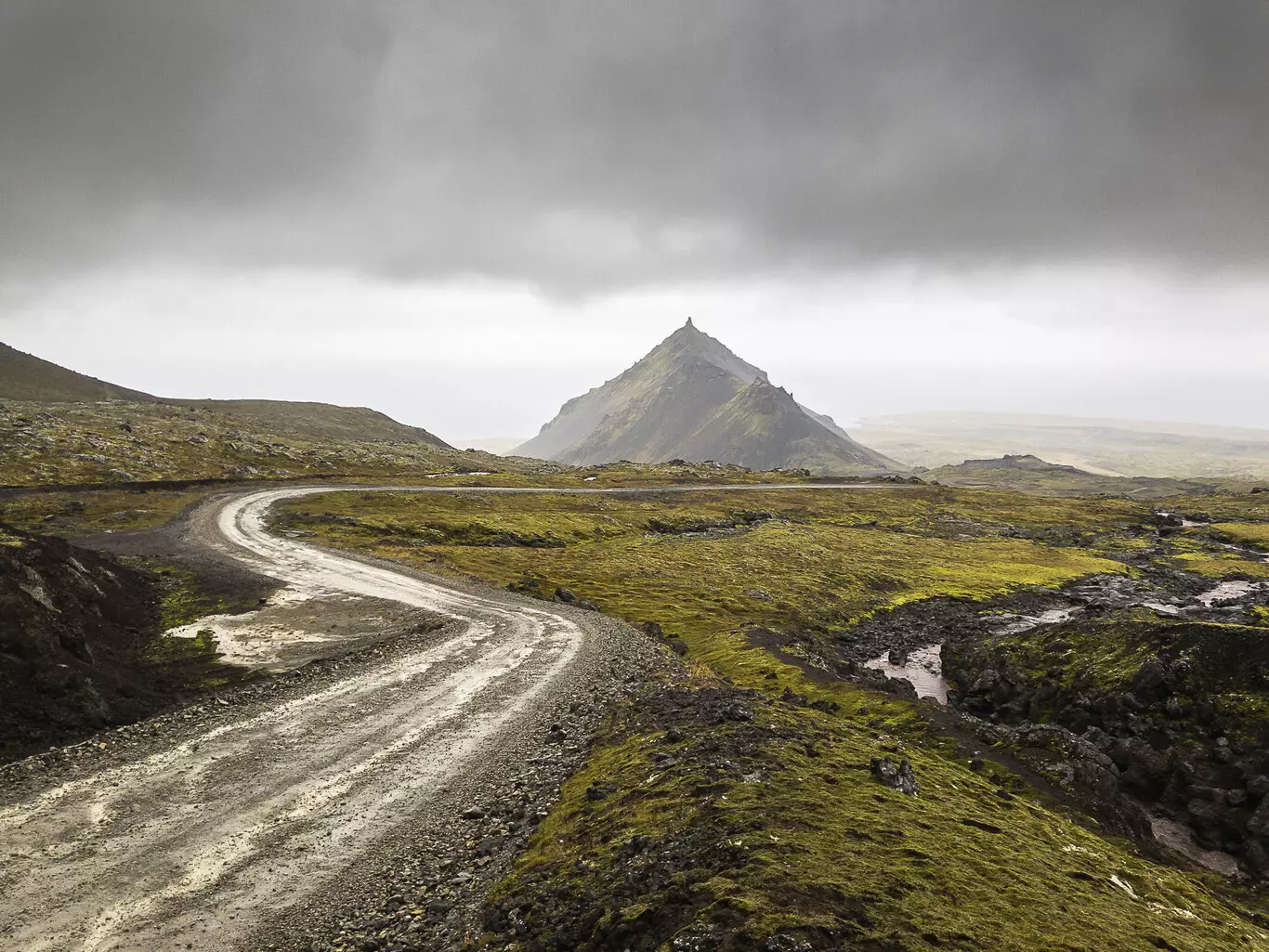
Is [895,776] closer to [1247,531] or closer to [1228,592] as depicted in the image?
[1228,592]

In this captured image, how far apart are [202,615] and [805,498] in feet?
360

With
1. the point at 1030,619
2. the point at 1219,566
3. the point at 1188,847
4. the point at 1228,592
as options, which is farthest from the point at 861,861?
the point at 1219,566

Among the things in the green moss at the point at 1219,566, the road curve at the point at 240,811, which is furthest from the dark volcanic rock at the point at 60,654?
the green moss at the point at 1219,566

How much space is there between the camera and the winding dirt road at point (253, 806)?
1213 centimetres

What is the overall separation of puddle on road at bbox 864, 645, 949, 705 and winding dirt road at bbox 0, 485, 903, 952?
2325cm

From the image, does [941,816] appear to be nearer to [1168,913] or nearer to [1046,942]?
[1168,913]

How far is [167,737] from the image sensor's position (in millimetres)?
20109

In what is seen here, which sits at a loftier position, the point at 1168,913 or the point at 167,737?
the point at 167,737

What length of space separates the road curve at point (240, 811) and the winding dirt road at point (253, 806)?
1.6 inches

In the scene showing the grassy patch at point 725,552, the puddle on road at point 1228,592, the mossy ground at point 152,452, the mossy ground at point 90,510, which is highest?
the mossy ground at point 152,452

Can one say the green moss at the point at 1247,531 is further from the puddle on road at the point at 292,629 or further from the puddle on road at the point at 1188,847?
the puddle on road at the point at 292,629

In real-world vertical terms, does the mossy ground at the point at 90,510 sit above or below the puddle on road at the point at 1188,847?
above

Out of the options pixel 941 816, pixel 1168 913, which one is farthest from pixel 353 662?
pixel 1168 913

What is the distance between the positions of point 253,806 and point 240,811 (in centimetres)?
32
